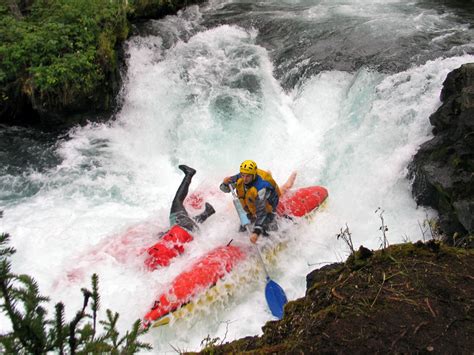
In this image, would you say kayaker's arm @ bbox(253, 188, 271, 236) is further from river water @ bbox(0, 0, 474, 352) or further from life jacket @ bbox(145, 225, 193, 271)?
life jacket @ bbox(145, 225, 193, 271)

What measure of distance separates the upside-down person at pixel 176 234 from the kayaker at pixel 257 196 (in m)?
0.74

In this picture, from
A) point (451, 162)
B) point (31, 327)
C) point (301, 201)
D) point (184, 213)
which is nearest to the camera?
point (31, 327)

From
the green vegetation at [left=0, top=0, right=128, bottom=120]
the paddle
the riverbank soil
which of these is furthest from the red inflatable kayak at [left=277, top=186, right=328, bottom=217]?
the green vegetation at [left=0, top=0, right=128, bottom=120]

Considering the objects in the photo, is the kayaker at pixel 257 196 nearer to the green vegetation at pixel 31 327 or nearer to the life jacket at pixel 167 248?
the life jacket at pixel 167 248

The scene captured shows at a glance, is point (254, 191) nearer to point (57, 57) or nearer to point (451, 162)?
point (451, 162)

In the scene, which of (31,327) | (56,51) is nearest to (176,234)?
(31,327)

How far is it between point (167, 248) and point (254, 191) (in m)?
1.36

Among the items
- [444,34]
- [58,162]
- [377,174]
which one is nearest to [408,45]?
[444,34]

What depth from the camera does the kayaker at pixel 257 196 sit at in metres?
5.59

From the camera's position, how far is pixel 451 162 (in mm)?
5848

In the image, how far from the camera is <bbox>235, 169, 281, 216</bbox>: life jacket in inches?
224

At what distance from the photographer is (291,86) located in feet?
29.9

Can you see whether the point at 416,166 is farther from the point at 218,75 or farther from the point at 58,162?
the point at 58,162

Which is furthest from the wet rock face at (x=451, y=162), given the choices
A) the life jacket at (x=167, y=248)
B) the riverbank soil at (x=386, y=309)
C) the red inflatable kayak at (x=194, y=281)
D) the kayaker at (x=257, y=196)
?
the life jacket at (x=167, y=248)
